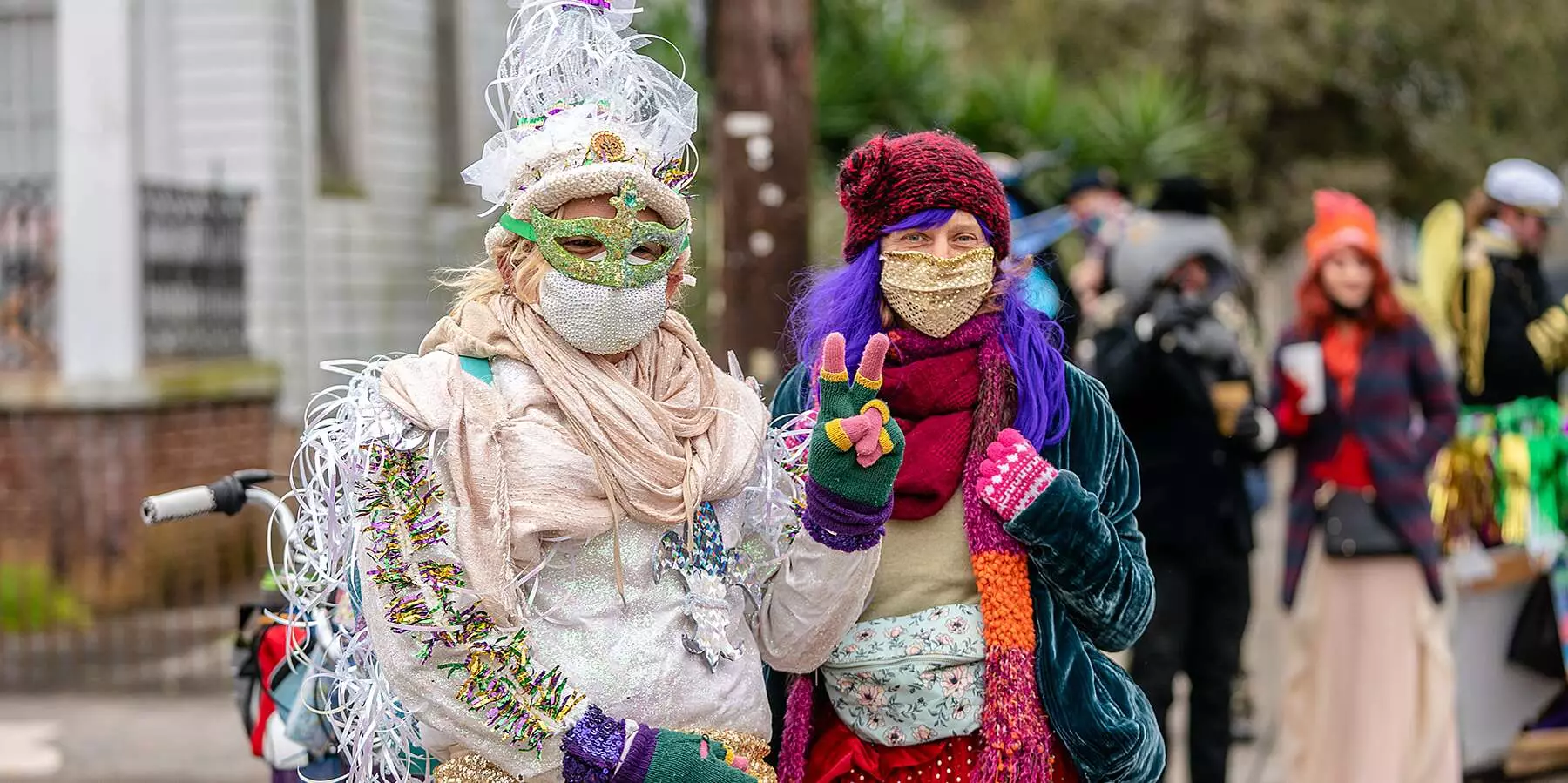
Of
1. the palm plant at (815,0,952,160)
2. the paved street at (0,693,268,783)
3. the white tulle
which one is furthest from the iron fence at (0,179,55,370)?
the white tulle

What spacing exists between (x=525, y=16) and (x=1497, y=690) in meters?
5.14

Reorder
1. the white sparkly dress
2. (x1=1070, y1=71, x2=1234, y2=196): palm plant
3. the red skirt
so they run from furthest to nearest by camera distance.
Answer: (x1=1070, y1=71, x2=1234, y2=196): palm plant
the red skirt
the white sparkly dress

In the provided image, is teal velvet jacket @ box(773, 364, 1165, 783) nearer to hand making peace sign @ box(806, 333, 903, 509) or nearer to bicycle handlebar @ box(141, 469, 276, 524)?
hand making peace sign @ box(806, 333, 903, 509)

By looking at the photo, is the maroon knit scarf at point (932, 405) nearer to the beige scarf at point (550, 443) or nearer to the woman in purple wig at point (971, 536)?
the woman in purple wig at point (971, 536)

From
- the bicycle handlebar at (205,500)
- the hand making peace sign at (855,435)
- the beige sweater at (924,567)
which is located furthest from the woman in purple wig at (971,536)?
the bicycle handlebar at (205,500)

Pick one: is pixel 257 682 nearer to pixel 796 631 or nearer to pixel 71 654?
pixel 796 631

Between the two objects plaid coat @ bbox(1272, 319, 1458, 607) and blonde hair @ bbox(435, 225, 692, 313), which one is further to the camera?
plaid coat @ bbox(1272, 319, 1458, 607)

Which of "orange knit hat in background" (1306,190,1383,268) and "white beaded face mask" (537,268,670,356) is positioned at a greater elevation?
"orange knit hat in background" (1306,190,1383,268)

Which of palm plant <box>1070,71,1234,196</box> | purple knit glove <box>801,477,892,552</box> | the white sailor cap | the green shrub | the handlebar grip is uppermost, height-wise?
palm plant <box>1070,71,1234,196</box>

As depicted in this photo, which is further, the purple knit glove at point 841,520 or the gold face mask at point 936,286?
the gold face mask at point 936,286

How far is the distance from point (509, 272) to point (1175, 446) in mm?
3171

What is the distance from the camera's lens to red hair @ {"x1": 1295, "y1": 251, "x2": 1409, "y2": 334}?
5.79m

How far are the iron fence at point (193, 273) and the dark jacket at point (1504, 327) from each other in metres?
7.05

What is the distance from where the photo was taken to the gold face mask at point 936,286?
3.21 metres
